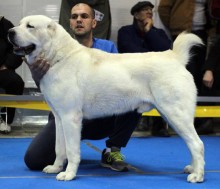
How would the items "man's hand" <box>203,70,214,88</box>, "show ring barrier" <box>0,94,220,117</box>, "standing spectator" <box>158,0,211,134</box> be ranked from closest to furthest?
"man's hand" <box>203,70,214,88</box> < "show ring barrier" <box>0,94,220,117</box> < "standing spectator" <box>158,0,211,134</box>

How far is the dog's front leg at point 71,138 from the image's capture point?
3047 mm

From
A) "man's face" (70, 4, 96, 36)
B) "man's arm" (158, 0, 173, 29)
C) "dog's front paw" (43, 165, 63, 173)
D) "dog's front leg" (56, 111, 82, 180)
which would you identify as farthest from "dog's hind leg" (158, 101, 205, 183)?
"man's arm" (158, 0, 173, 29)

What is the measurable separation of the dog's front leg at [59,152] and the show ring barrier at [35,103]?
1992 millimetres

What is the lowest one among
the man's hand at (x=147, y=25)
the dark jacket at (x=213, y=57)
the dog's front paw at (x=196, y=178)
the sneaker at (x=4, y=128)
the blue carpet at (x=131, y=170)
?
the sneaker at (x=4, y=128)

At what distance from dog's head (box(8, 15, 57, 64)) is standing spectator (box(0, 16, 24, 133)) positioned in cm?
244

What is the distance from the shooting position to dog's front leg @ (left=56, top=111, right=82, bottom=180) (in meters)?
3.05

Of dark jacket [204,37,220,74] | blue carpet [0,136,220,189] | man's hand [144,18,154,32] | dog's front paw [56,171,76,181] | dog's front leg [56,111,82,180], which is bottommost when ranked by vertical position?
blue carpet [0,136,220,189]

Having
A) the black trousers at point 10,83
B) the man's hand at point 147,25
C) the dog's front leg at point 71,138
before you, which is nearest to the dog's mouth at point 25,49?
the dog's front leg at point 71,138

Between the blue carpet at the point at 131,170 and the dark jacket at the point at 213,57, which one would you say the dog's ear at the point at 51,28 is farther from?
the dark jacket at the point at 213,57

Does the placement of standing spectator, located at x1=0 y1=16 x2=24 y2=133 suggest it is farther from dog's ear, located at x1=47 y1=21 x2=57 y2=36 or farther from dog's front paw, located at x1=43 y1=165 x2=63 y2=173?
dog's ear, located at x1=47 y1=21 x2=57 y2=36

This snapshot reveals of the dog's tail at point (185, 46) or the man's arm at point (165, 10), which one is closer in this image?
the dog's tail at point (185, 46)

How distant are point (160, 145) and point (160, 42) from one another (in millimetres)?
1572

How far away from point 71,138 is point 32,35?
29.4 inches

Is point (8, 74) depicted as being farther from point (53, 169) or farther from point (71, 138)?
point (71, 138)
